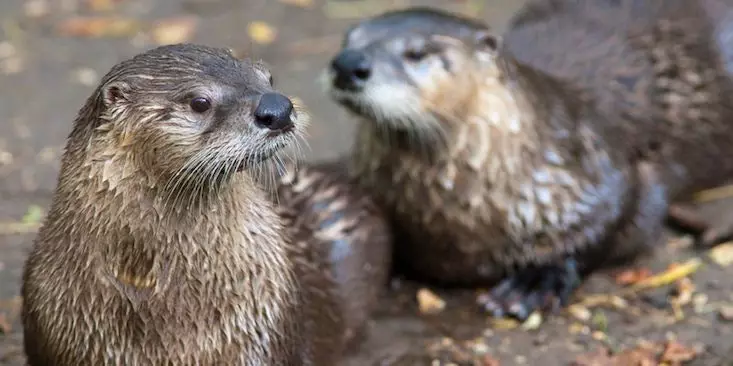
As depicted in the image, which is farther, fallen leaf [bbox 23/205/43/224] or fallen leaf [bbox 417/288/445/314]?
fallen leaf [bbox 23/205/43/224]

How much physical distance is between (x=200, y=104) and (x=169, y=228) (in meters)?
0.28

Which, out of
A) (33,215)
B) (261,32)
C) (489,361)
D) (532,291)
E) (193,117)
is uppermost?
(193,117)

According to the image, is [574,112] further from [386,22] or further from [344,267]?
[344,267]

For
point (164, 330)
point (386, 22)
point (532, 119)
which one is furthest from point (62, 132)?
point (164, 330)

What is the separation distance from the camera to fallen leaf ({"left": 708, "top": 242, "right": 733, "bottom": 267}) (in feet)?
13.0

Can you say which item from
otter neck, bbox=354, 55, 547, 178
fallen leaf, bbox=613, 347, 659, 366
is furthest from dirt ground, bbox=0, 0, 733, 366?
otter neck, bbox=354, 55, 547, 178

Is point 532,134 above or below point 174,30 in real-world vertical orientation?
below

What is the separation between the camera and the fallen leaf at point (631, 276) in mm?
3898

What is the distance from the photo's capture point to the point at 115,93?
2.43 meters

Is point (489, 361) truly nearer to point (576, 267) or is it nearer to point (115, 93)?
point (576, 267)

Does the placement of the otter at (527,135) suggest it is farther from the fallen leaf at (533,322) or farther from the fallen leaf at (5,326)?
the fallen leaf at (5,326)

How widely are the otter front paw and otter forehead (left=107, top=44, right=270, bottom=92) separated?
1.44 meters

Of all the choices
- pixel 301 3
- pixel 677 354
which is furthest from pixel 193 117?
pixel 301 3

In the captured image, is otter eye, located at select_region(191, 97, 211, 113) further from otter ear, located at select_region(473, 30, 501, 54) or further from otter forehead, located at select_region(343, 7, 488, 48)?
otter ear, located at select_region(473, 30, 501, 54)
